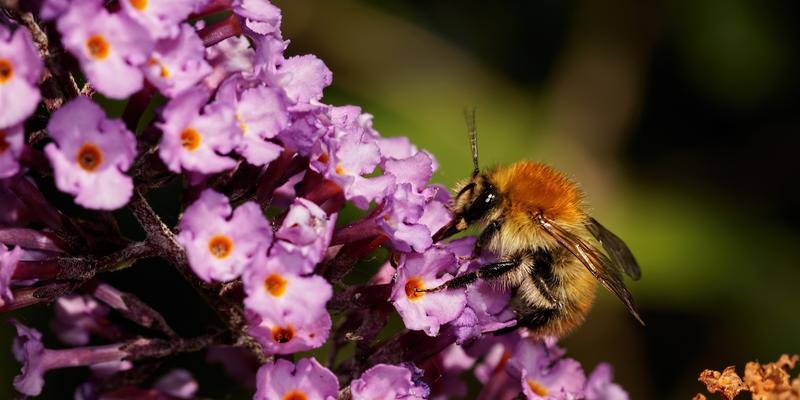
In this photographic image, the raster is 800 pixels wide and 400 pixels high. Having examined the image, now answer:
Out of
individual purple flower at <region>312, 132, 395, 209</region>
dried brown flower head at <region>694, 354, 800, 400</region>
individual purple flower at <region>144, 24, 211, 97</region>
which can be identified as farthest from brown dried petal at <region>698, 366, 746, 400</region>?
individual purple flower at <region>144, 24, 211, 97</region>

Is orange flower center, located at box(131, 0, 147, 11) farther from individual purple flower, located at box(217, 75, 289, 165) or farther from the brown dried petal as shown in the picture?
the brown dried petal

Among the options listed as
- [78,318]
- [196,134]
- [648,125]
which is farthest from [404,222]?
[648,125]

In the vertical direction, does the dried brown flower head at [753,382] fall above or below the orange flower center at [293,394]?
above

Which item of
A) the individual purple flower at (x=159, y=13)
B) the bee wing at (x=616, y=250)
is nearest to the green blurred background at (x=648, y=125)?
the bee wing at (x=616, y=250)

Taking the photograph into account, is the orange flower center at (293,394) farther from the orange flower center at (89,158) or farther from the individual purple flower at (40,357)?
the orange flower center at (89,158)

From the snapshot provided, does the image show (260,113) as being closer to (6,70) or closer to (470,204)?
(6,70)

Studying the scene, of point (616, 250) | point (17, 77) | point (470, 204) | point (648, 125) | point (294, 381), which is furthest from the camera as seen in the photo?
point (648, 125)
